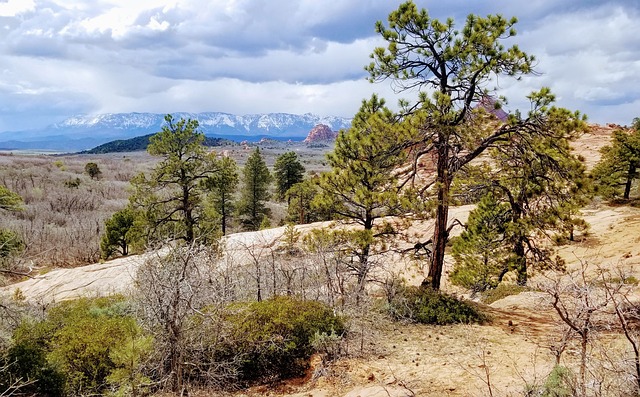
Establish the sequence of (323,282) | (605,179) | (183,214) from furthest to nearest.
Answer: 1. (605,179)
2. (183,214)
3. (323,282)

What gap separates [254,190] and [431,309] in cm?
3146

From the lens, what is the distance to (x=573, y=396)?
13.1 ft

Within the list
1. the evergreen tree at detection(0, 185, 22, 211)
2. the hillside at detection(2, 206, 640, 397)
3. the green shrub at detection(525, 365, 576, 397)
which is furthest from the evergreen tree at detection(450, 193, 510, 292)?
the evergreen tree at detection(0, 185, 22, 211)

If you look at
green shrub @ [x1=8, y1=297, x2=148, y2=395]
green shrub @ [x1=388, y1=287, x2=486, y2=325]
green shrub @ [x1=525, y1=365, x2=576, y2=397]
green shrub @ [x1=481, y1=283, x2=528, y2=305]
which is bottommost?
green shrub @ [x1=481, y1=283, x2=528, y2=305]

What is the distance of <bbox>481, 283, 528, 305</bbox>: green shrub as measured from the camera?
12.7 m

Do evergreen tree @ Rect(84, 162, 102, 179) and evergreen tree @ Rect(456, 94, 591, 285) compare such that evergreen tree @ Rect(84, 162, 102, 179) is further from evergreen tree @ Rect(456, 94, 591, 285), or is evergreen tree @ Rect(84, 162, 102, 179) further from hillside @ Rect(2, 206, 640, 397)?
evergreen tree @ Rect(456, 94, 591, 285)

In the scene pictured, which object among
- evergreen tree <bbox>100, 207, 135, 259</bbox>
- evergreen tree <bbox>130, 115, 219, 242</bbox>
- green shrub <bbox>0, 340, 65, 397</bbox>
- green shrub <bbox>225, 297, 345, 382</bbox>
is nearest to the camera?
green shrub <bbox>0, 340, 65, 397</bbox>

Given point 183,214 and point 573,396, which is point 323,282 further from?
→ point 183,214

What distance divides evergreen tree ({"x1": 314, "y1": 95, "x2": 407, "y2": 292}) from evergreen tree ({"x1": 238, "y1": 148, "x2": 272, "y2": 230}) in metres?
26.9

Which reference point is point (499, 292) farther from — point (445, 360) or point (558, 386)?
point (558, 386)

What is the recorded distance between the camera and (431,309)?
940 cm

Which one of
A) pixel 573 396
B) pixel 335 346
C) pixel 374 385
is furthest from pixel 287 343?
pixel 573 396

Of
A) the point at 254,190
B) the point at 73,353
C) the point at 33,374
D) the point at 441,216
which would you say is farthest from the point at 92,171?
the point at 441,216

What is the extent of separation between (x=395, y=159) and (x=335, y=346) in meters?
5.23
